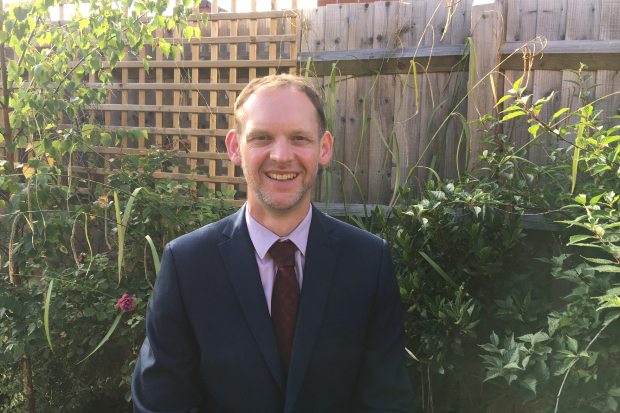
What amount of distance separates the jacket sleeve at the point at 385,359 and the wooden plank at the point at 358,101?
5.02 feet

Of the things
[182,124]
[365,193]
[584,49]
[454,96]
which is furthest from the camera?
[182,124]

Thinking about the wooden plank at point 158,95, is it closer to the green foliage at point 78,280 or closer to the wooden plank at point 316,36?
the green foliage at point 78,280

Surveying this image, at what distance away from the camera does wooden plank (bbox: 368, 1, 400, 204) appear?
8.88 ft

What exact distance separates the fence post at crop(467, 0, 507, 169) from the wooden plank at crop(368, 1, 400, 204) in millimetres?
474

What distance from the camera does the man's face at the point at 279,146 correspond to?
1126 mm

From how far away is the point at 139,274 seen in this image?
217 cm

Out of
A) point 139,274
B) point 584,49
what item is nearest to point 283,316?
point 139,274

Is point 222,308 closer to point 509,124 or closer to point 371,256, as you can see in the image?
point 371,256

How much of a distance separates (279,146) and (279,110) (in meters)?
0.09

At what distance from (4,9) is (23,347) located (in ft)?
4.84

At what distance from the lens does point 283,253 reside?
46.6 inches

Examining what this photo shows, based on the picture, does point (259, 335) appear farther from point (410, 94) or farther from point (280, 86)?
point (410, 94)

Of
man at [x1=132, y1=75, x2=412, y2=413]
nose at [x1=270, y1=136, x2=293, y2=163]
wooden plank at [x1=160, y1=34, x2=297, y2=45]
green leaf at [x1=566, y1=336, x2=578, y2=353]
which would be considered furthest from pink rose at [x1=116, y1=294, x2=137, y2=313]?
wooden plank at [x1=160, y1=34, x2=297, y2=45]

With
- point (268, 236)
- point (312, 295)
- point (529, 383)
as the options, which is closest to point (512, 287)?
point (529, 383)
